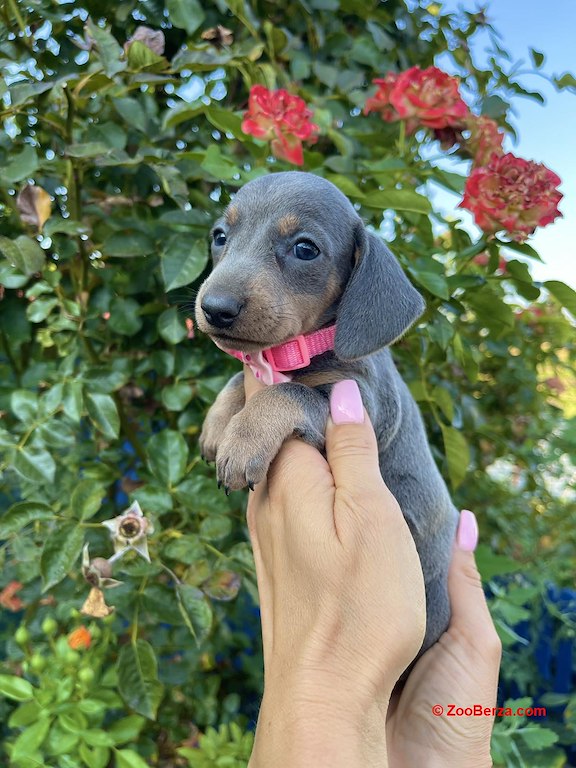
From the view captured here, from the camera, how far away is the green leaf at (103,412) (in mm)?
1669

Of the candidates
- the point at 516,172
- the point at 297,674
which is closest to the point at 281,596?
the point at 297,674

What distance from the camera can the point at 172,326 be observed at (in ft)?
5.90

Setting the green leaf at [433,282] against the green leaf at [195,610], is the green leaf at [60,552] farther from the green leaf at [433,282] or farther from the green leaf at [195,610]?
the green leaf at [433,282]

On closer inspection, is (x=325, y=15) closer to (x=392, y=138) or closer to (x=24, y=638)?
(x=392, y=138)

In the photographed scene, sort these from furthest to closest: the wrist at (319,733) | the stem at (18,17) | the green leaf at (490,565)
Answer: the green leaf at (490,565) → the stem at (18,17) → the wrist at (319,733)

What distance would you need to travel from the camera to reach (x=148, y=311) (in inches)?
76.6

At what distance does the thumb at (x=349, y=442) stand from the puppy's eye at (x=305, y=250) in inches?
14.4

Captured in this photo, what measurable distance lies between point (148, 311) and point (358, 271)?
77cm

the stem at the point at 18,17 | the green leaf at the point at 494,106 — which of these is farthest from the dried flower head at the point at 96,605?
the green leaf at the point at 494,106

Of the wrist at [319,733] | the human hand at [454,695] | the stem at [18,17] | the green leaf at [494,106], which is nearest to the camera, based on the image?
the wrist at [319,733]

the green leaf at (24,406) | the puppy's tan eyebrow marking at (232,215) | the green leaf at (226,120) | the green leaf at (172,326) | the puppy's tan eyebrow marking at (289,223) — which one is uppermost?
the green leaf at (226,120)

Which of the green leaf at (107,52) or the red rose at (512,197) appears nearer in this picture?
the green leaf at (107,52)

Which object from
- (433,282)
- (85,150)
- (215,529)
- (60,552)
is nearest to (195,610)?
(215,529)

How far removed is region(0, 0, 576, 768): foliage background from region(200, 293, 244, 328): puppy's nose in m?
0.31
